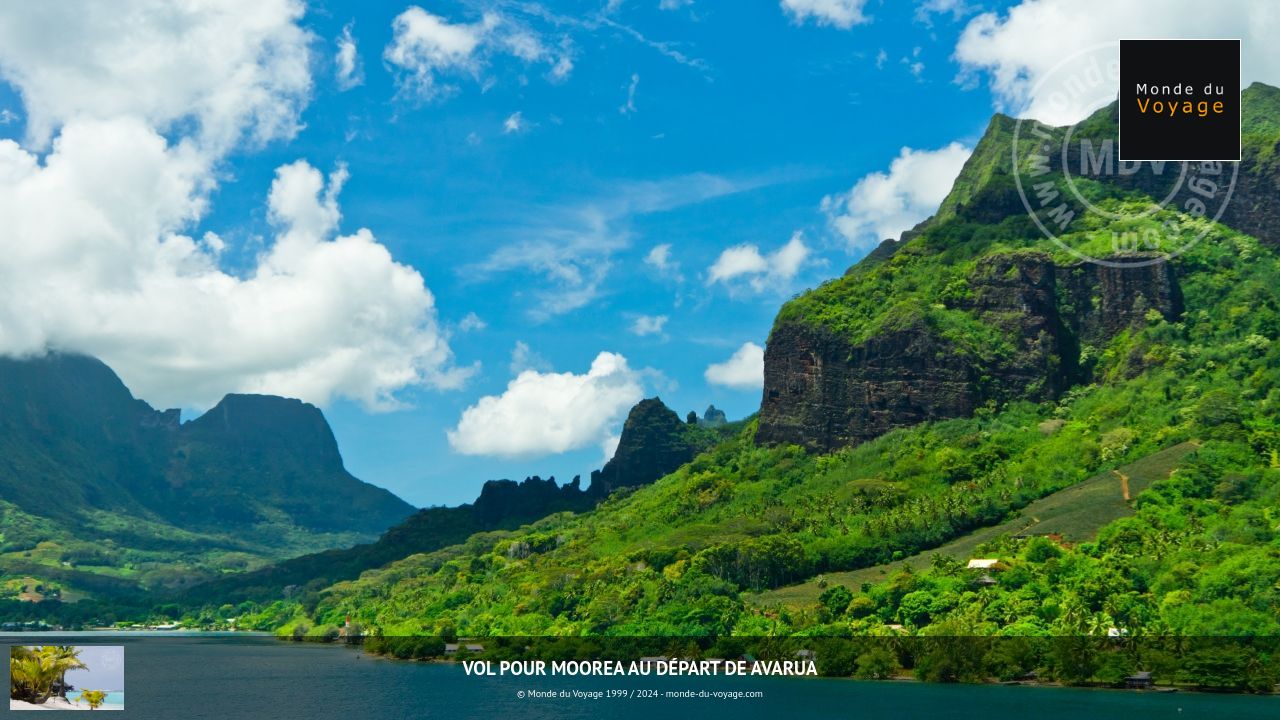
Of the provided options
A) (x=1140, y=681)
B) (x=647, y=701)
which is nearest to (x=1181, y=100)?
(x=1140, y=681)

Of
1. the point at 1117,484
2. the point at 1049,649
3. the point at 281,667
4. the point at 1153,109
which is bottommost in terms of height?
the point at 281,667

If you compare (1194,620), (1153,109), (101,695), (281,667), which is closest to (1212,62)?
(1153,109)

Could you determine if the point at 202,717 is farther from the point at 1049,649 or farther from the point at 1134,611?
the point at 1134,611

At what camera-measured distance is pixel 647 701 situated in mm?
135375

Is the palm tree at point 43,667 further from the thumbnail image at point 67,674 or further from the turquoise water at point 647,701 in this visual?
the turquoise water at point 647,701

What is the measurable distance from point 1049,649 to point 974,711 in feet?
102

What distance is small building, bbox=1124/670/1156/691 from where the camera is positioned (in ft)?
454

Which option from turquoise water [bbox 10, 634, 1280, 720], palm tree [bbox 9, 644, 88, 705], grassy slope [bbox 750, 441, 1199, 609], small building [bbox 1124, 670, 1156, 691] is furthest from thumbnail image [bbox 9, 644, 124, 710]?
grassy slope [bbox 750, 441, 1199, 609]

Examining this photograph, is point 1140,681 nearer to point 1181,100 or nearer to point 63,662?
point 1181,100

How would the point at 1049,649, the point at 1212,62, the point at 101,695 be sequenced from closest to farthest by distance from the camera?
the point at 101,695 < the point at 1212,62 < the point at 1049,649

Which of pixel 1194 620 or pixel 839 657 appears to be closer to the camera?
pixel 1194 620

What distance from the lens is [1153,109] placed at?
453 feet

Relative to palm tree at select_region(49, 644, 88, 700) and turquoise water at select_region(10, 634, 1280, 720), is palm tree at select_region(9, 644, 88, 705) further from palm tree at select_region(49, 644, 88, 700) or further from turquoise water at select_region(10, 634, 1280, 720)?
turquoise water at select_region(10, 634, 1280, 720)

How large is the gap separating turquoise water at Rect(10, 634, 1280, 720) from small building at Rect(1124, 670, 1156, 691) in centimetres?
335
